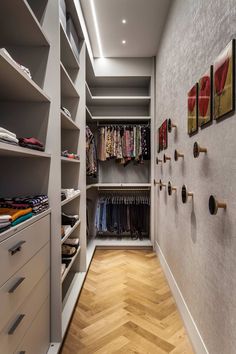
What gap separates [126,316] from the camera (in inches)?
69.5

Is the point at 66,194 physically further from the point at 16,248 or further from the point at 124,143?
the point at 124,143

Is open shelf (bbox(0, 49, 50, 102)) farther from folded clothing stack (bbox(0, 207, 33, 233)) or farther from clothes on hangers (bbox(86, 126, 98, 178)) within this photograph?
clothes on hangers (bbox(86, 126, 98, 178))

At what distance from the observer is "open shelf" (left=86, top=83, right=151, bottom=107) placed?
325cm

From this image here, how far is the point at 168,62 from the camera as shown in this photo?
89.7 inches

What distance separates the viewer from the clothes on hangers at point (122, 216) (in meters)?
3.41

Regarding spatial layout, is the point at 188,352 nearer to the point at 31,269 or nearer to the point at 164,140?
the point at 31,269

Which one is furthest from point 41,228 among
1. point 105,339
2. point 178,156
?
point 178,156

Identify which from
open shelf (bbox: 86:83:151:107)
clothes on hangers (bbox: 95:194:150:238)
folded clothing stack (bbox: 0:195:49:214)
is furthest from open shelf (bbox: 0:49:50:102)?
Answer: clothes on hangers (bbox: 95:194:150:238)

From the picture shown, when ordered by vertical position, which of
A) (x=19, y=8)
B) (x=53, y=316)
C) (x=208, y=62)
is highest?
(x=19, y=8)

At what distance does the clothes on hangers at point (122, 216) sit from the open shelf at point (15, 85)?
2242mm

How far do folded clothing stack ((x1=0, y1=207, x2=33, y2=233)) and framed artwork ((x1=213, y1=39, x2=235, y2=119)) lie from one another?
102 centimetres

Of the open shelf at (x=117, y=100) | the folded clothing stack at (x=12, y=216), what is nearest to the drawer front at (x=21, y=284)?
the folded clothing stack at (x=12, y=216)

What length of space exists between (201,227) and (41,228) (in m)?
0.91

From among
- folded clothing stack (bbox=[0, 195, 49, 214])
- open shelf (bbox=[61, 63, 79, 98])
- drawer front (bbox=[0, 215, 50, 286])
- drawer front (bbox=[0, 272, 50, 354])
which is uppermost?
open shelf (bbox=[61, 63, 79, 98])
